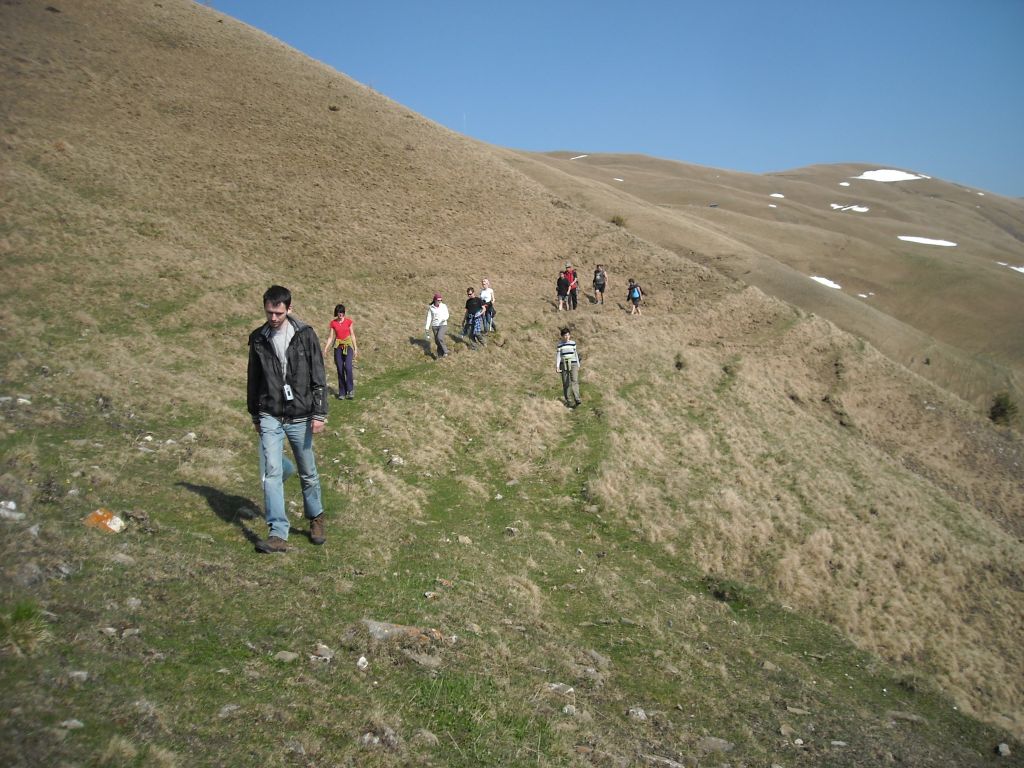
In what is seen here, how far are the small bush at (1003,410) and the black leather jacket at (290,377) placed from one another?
123 feet

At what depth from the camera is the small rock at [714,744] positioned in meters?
7.41

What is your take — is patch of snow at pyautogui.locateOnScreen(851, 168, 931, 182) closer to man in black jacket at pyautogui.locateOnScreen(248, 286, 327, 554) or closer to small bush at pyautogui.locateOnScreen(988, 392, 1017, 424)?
small bush at pyautogui.locateOnScreen(988, 392, 1017, 424)

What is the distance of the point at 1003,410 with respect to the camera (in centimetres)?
3475

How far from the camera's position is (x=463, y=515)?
13.5 meters

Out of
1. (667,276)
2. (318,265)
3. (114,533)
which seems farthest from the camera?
(667,276)

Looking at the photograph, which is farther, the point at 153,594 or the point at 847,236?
the point at 847,236

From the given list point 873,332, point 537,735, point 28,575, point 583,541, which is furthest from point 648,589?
point 873,332

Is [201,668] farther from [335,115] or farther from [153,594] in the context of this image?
[335,115]

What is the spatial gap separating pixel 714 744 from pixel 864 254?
7233 centimetres

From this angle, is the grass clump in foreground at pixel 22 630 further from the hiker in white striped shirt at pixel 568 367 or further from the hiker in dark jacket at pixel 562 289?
the hiker in dark jacket at pixel 562 289

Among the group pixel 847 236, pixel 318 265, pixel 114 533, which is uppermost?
pixel 847 236

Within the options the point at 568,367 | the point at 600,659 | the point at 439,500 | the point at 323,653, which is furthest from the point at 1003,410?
the point at 323,653

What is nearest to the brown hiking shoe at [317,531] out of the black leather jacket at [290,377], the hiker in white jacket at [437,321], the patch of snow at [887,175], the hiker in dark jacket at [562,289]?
the black leather jacket at [290,377]

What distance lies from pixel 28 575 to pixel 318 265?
25.9 meters
